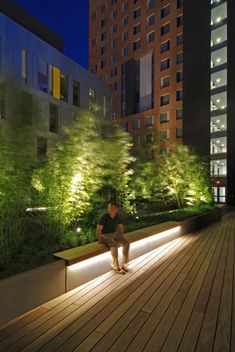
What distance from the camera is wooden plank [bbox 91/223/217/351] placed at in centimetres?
229

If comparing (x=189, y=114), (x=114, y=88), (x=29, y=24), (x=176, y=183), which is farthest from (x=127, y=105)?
(x=176, y=183)

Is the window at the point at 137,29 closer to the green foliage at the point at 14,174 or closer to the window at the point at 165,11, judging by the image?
the window at the point at 165,11

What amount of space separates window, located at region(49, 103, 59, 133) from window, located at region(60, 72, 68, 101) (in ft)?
3.08

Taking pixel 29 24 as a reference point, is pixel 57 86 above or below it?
below

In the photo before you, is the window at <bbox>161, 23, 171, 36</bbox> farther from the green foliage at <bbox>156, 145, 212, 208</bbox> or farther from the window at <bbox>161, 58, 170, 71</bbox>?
the green foliage at <bbox>156, 145, 212, 208</bbox>

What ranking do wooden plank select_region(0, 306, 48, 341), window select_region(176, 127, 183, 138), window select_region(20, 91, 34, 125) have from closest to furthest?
wooden plank select_region(0, 306, 48, 341)
window select_region(20, 91, 34, 125)
window select_region(176, 127, 183, 138)

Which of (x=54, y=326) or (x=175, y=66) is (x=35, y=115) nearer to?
(x=54, y=326)

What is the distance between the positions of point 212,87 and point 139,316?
2384 cm

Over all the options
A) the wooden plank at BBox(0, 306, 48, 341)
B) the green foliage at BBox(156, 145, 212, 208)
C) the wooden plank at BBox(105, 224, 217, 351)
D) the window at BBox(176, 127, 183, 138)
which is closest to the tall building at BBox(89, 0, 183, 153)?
the window at BBox(176, 127, 183, 138)

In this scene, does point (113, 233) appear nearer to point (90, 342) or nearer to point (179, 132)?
point (90, 342)

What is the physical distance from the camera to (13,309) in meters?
2.53

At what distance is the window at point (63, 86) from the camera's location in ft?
49.4

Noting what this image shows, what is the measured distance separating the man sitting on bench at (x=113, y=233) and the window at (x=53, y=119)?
11.4m

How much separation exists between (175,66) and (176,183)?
19.9m
